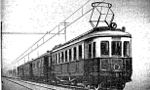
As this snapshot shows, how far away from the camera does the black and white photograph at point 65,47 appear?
4.10 metres

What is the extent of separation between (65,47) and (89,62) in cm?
38

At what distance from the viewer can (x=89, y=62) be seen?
416cm

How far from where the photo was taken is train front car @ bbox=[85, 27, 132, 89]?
4.15m

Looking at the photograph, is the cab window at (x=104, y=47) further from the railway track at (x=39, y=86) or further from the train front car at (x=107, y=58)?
the railway track at (x=39, y=86)

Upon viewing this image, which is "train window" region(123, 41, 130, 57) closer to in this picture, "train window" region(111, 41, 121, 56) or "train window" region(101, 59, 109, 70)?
"train window" region(111, 41, 121, 56)

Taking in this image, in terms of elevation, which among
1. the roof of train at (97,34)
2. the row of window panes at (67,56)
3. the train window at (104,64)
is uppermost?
the roof of train at (97,34)

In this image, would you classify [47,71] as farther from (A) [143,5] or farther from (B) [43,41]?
(A) [143,5]

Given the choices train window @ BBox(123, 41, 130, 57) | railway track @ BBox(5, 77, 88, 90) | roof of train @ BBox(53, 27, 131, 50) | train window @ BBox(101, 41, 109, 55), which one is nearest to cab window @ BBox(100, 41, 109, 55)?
train window @ BBox(101, 41, 109, 55)

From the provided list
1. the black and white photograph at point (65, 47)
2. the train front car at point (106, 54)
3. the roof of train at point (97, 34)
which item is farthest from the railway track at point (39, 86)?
the roof of train at point (97, 34)

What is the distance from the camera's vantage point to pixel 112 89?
427cm

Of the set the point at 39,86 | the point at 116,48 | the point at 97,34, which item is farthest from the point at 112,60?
the point at 39,86

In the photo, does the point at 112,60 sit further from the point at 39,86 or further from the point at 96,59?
the point at 39,86

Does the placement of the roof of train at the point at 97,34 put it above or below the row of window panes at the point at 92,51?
above

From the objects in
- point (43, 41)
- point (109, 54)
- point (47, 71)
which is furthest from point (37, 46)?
point (109, 54)
